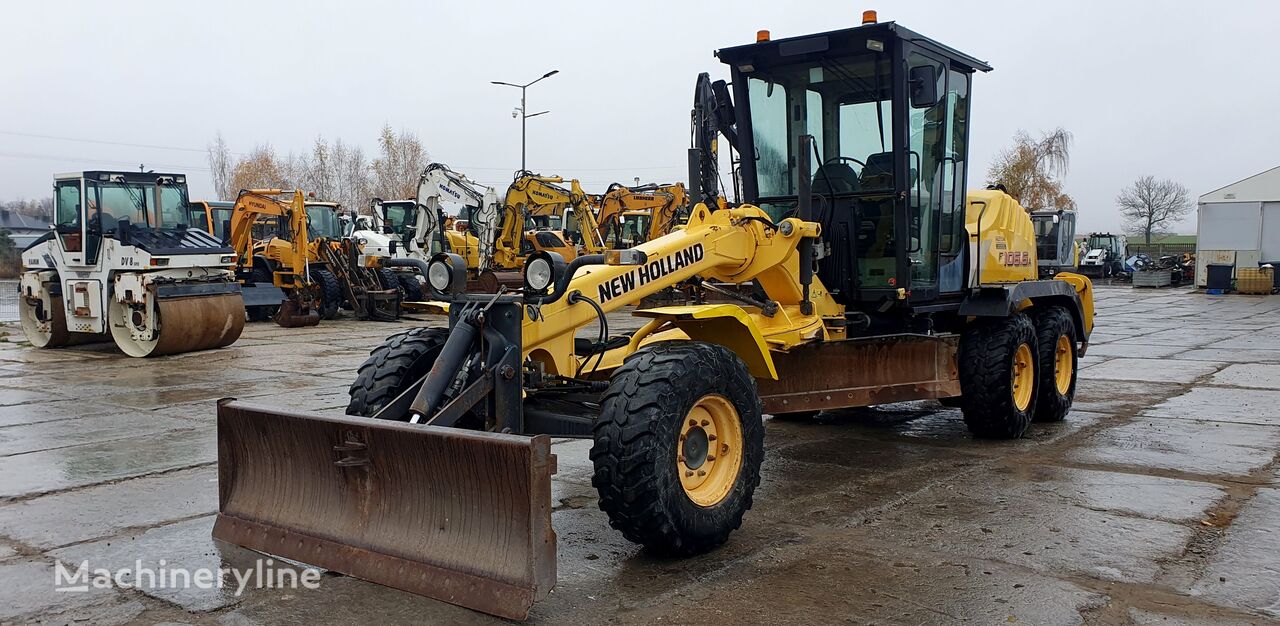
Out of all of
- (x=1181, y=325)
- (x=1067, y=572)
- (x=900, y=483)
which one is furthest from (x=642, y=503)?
(x=1181, y=325)

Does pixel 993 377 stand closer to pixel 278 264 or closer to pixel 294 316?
pixel 294 316

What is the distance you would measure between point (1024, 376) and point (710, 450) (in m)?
4.24

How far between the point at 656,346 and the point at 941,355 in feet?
10.2

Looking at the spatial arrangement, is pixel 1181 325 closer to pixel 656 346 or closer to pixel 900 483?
pixel 900 483

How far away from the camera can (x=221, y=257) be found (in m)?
15.0

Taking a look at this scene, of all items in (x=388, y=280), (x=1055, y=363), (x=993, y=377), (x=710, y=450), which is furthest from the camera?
(x=388, y=280)

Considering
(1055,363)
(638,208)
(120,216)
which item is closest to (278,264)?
(120,216)

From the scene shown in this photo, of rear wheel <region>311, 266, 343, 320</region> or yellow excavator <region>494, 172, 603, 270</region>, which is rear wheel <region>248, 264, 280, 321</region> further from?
yellow excavator <region>494, 172, 603, 270</region>

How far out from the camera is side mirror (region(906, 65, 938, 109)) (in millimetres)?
7004

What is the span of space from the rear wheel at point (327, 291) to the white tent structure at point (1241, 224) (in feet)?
97.4

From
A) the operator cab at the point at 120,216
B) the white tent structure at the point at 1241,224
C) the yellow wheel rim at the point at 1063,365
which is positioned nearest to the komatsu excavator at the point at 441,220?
the operator cab at the point at 120,216

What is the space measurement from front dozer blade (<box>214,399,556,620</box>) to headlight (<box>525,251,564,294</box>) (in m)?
1.01

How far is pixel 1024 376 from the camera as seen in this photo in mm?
8336

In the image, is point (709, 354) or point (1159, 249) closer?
point (709, 354)
